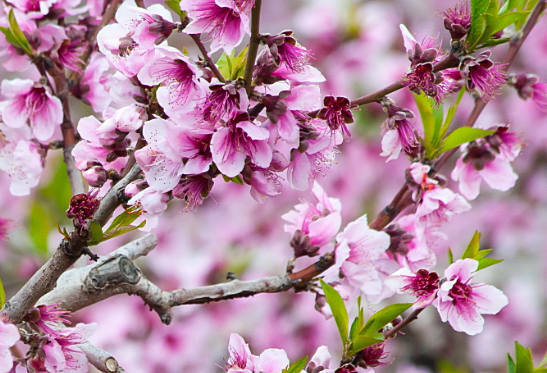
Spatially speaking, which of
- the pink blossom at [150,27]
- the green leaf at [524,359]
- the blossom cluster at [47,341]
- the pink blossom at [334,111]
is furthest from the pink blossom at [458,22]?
the blossom cluster at [47,341]

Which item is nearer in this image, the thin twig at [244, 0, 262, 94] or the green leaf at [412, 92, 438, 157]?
the thin twig at [244, 0, 262, 94]

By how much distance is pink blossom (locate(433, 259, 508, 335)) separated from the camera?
1.20 meters

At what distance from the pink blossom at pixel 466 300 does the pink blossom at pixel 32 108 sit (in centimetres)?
75

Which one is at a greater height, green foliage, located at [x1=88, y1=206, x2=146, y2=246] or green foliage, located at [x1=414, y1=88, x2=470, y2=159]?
green foliage, located at [x1=414, y1=88, x2=470, y2=159]

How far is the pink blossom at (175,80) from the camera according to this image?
1.06 m

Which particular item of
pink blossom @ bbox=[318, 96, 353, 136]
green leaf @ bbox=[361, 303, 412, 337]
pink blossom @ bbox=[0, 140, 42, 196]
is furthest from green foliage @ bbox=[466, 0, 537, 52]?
pink blossom @ bbox=[0, 140, 42, 196]

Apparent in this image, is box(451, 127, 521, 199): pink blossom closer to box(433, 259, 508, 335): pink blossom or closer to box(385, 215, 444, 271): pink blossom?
box(385, 215, 444, 271): pink blossom

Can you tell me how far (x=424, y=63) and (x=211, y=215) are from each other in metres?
2.78

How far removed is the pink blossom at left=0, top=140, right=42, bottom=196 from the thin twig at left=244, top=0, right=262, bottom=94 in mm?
583

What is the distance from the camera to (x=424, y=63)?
3.63 feet

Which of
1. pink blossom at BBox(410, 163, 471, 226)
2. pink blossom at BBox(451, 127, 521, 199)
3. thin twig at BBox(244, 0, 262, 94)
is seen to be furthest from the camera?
pink blossom at BBox(451, 127, 521, 199)

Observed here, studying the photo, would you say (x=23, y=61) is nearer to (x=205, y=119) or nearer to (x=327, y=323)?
(x=205, y=119)

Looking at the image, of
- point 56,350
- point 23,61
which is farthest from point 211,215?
point 56,350

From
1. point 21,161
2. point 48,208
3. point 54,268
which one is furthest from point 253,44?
point 48,208
